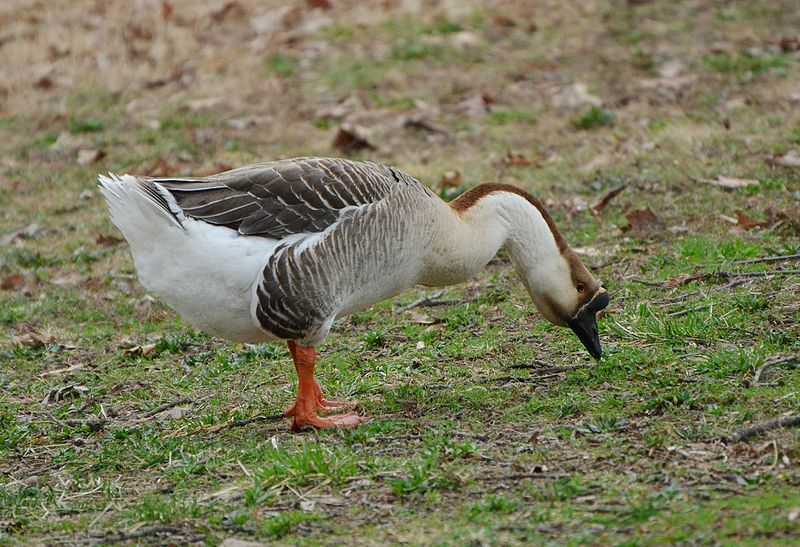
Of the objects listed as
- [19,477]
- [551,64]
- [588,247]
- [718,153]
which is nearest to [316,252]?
[19,477]

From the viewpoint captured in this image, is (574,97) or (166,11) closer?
(574,97)

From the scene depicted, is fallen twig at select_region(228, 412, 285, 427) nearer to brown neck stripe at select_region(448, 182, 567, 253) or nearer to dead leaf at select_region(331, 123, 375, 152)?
brown neck stripe at select_region(448, 182, 567, 253)

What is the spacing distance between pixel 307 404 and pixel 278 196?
111 cm

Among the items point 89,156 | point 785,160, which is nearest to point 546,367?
point 785,160

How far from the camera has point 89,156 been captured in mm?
11555

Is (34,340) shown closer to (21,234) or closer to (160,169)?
(21,234)

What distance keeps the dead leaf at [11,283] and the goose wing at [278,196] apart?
389 centimetres

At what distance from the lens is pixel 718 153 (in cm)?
970

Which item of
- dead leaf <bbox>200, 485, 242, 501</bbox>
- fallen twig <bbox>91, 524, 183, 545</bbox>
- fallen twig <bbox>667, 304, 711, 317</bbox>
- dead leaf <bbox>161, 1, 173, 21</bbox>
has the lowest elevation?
fallen twig <bbox>667, 304, 711, 317</bbox>

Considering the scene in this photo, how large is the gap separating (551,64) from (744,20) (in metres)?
2.84

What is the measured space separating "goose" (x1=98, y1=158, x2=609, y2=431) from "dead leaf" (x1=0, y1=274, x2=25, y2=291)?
12.2ft

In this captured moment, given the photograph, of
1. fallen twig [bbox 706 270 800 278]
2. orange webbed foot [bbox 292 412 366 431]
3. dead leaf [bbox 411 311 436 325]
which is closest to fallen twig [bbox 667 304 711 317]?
fallen twig [bbox 706 270 800 278]

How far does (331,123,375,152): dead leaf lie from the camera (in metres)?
11.1

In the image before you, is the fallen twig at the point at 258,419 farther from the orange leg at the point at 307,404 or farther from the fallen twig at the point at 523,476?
the fallen twig at the point at 523,476
